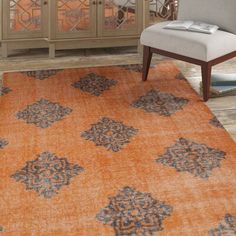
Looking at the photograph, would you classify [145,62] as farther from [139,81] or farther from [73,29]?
[73,29]

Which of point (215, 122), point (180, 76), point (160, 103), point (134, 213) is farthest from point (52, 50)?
point (134, 213)

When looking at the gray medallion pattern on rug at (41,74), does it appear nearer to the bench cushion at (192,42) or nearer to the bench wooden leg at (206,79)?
the bench cushion at (192,42)

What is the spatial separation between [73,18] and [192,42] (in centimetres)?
126

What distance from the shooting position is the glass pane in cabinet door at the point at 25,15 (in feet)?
13.7

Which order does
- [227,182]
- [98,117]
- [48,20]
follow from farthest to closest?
[48,20] → [98,117] → [227,182]

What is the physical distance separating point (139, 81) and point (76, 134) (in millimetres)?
968

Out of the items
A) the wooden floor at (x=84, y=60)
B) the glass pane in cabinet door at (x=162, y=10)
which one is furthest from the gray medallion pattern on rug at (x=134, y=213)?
the glass pane in cabinet door at (x=162, y=10)

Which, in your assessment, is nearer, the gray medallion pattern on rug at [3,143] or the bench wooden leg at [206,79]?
the gray medallion pattern on rug at [3,143]

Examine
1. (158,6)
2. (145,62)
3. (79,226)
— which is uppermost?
(158,6)

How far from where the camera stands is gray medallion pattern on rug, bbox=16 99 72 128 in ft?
10.6

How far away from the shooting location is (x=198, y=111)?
11.1 feet

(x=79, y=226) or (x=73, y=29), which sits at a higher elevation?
(x=73, y=29)

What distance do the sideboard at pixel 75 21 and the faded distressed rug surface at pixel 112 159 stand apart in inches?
18.8

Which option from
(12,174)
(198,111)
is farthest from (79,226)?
(198,111)
